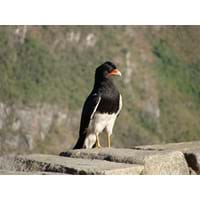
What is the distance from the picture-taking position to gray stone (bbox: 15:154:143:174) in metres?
6.88

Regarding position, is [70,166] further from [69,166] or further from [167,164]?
[167,164]

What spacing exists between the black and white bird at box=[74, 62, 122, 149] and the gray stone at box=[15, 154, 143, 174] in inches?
23.0

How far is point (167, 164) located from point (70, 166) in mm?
746

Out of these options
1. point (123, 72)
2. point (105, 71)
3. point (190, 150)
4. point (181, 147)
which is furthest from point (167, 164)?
point (123, 72)

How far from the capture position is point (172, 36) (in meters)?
8.36

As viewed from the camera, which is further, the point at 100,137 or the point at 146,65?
the point at 146,65

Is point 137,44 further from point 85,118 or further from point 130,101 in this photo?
point 85,118

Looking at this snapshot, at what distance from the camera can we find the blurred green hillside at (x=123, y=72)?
8328 millimetres

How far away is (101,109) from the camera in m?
7.91

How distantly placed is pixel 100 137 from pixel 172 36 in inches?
44.6

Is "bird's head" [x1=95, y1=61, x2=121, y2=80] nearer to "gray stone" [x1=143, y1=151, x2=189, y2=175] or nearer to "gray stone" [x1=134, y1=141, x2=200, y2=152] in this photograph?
"gray stone" [x1=134, y1=141, x2=200, y2=152]
